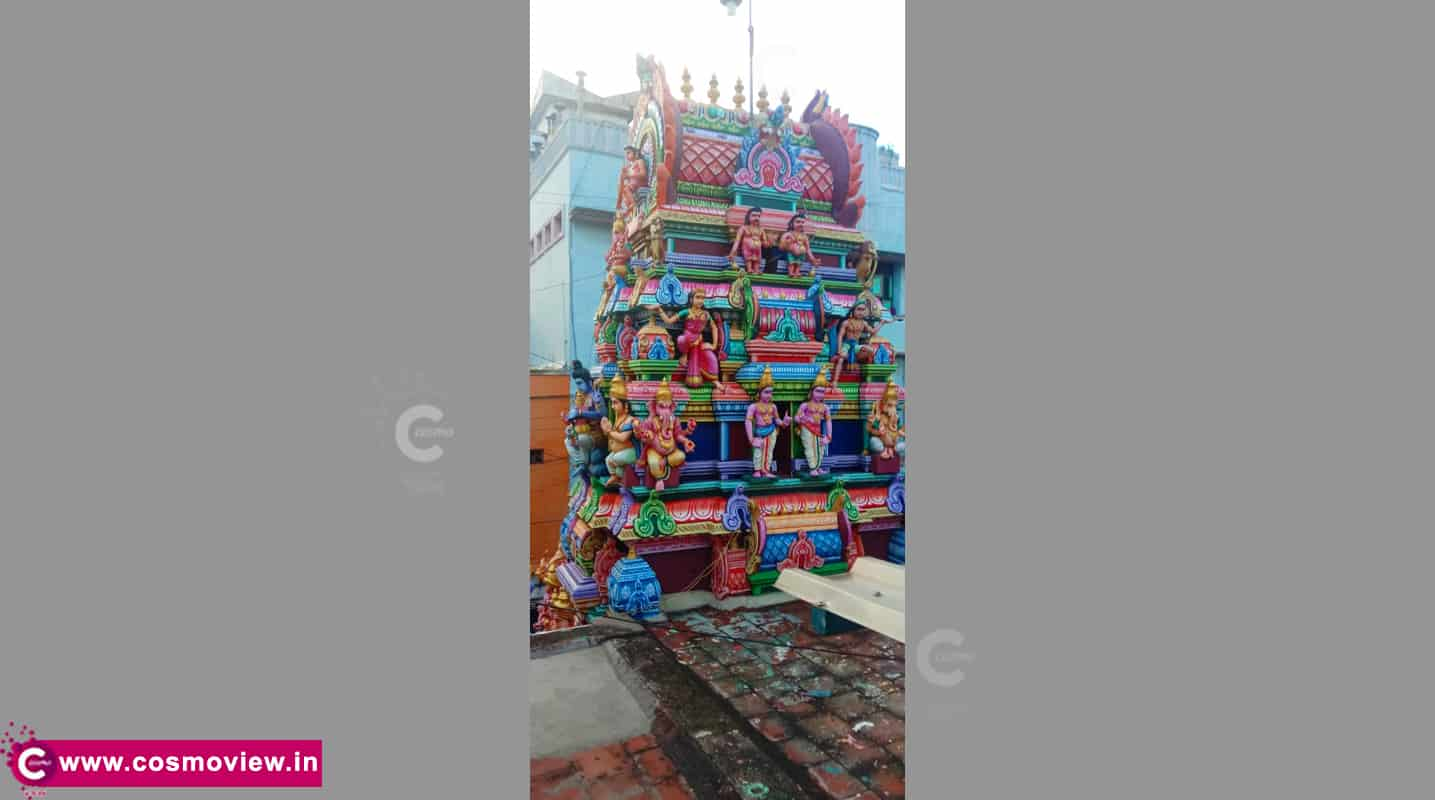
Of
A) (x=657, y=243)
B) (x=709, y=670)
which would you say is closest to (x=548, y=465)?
(x=657, y=243)

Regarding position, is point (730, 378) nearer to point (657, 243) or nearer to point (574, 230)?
point (657, 243)

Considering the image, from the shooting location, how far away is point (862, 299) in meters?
8.70

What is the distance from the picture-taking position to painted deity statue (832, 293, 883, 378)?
27.6 feet

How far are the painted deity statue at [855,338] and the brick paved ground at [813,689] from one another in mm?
3104

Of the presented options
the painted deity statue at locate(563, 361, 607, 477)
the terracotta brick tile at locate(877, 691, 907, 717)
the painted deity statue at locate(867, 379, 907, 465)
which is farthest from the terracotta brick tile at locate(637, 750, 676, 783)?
the painted deity statue at locate(867, 379, 907, 465)

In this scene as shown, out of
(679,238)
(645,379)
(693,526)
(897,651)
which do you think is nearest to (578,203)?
(679,238)

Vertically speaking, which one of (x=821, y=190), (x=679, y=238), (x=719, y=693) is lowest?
(x=719, y=693)

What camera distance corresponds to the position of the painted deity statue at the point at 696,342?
25.1ft

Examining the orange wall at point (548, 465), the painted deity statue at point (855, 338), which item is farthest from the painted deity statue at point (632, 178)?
the orange wall at point (548, 465)

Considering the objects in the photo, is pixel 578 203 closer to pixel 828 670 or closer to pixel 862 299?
pixel 862 299

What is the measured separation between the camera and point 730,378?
26.3 feet

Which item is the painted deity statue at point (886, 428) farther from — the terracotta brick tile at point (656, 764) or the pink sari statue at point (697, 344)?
the terracotta brick tile at point (656, 764)

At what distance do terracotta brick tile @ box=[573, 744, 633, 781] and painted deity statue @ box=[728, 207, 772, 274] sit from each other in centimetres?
550

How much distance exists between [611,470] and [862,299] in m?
3.93
